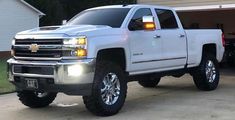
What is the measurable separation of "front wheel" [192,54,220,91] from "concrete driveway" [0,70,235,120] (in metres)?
0.21

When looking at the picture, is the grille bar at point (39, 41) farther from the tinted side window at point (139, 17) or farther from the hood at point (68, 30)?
the tinted side window at point (139, 17)

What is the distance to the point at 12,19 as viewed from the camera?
3328cm

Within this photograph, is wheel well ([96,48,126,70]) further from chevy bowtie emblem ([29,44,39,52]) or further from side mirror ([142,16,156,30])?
chevy bowtie emblem ([29,44,39,52])

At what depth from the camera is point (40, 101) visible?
9883 millimetres

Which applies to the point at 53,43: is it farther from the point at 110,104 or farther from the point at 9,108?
the point at 9,108

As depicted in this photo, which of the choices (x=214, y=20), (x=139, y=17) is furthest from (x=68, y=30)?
(x=214, y=20)

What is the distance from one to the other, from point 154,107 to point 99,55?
5.82 ft

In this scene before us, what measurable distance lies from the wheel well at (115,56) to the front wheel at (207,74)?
10.3 feet

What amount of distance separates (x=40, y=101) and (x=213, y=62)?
4.68 metres

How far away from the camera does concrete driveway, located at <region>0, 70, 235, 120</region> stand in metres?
8.86

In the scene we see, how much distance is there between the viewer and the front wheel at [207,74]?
1192cm

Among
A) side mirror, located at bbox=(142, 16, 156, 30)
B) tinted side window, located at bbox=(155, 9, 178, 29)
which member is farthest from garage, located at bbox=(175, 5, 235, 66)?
side mirror, located at bbox=(142, 16, 156, 30)

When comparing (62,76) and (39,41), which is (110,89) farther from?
(39,41)

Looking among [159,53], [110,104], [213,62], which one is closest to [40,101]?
[110,104]
